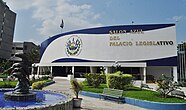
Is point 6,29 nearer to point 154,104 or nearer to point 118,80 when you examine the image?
point 118,80

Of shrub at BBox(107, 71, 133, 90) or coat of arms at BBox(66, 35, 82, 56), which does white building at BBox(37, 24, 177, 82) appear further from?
shrub at BBox(107, 71, 133, 90)

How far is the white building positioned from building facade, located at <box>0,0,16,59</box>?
119ft

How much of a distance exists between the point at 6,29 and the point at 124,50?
53166 mm

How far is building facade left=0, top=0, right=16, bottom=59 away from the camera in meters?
71.6

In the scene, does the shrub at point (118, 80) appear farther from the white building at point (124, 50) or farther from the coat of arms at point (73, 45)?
the coat of arms at point (73, 45)

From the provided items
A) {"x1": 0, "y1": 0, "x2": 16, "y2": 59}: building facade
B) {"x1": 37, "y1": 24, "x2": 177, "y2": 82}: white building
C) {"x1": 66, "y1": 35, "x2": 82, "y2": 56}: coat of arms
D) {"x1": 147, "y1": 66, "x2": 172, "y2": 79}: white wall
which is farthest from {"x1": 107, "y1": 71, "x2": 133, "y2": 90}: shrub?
{"x1": 0, "y1": 0, "x2": 16, "y2": 59}: building facade

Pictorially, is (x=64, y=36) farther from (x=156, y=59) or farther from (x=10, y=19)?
(x=10, y=19)

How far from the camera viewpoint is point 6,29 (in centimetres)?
7450

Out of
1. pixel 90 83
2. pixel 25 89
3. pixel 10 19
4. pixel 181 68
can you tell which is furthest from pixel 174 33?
pixel 10 19

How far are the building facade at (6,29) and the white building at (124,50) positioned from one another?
119 feet

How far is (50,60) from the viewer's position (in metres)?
48.3

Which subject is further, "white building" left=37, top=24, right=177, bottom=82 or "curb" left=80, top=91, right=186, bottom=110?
"white building" left=37, top=24, right=177, bottom=82

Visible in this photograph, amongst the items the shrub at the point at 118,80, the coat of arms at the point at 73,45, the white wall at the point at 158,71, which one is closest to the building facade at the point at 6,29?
the coat of arms at the point at 73,45

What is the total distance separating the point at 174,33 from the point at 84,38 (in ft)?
60.5
